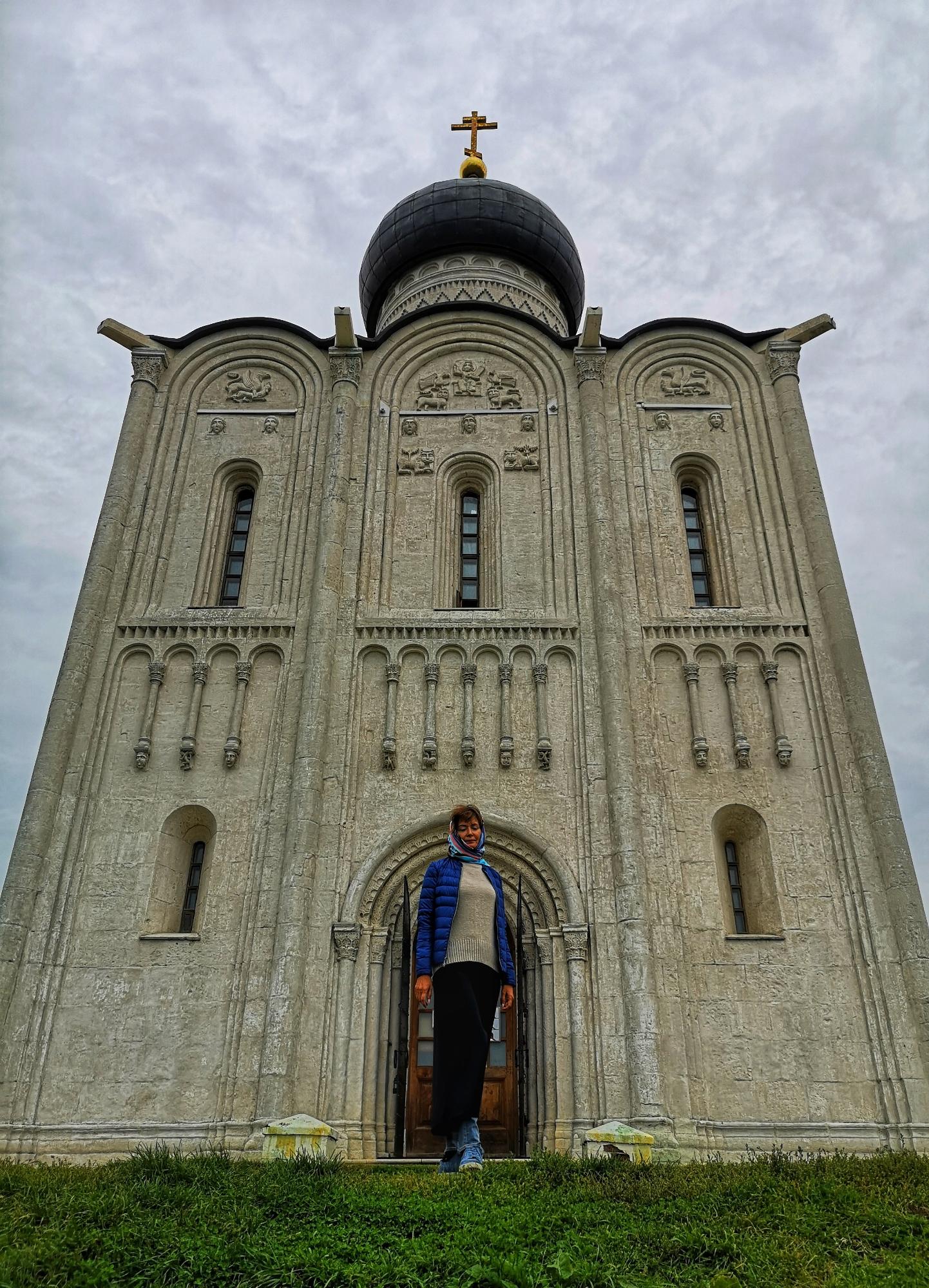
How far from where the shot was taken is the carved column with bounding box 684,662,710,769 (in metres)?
11.7

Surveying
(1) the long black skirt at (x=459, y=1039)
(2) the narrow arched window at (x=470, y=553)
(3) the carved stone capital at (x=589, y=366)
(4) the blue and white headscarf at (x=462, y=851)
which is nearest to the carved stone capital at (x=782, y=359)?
(3) the carved stone capital at (x=589, y=366)

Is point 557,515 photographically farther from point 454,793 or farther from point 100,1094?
point 100,1094

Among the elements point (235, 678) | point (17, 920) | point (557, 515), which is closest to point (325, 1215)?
point (17, 920)

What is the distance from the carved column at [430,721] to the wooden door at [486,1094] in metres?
2.70

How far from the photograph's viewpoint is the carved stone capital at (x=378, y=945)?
1079 cm

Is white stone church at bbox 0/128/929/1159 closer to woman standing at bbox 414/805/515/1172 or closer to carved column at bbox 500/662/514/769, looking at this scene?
carved column at bbox 500/662/514/769

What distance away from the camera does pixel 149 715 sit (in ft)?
39.2

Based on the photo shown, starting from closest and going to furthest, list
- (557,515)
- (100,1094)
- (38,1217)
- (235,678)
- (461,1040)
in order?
(38,1217) → (461,1040) → (100,1094) → (235,678) → (557,515)

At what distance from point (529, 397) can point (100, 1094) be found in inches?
417

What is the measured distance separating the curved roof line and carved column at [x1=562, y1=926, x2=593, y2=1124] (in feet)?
29.1

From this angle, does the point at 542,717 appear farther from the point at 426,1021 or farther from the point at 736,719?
the point at 426,1021

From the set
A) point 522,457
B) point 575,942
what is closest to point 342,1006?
point 575,942

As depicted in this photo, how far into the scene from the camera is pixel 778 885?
1099cm

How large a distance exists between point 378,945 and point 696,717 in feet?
14.9
